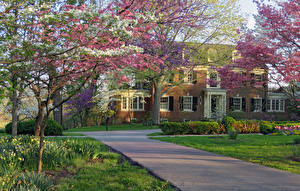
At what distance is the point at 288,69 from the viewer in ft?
31.1

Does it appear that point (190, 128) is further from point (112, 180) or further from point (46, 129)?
point (112, 180)

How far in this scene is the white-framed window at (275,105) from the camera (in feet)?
126

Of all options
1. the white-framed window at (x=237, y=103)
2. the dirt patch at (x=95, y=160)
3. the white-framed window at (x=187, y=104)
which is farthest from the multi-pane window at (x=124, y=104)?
the dirt patch at (x=95, y=160)

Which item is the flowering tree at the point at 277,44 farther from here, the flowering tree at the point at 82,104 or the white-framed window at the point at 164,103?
the white-framed window at the point at 164,103

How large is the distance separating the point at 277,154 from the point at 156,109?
57.7 feet

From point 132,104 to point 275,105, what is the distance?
18436mm

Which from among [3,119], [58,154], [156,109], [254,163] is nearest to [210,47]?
[156,109]

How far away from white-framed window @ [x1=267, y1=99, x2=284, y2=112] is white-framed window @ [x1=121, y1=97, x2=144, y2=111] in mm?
16441

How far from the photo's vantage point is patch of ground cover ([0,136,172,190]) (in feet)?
17.5

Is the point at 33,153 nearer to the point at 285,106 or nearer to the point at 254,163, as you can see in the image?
the point at 254,163

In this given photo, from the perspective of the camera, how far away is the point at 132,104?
3469cm

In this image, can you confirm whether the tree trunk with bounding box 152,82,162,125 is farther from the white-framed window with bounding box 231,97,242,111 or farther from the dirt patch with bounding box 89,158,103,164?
the dirt patch with bounding box 89,158,103,164

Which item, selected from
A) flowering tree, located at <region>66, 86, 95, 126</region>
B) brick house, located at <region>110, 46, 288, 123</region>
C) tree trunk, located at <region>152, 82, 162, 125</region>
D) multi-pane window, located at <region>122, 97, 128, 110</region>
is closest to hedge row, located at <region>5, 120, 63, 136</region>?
flowering tree, located at <region>66, 86, 95, 126</region>

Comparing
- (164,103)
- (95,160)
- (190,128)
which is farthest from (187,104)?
(95,160)
